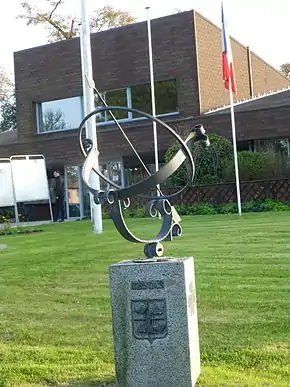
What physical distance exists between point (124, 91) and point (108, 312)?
76.0 ft

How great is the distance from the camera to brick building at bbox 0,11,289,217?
27812 mm

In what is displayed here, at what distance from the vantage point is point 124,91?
29828 mm

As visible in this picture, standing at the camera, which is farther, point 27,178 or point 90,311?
point 27,178

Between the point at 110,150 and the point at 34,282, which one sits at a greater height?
the point at 110,150

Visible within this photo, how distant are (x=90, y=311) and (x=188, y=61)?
2158 cm

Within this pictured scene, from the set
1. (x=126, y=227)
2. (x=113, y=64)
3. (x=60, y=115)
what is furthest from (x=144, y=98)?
(x=126, y=227)

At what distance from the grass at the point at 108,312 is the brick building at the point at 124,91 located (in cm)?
1540

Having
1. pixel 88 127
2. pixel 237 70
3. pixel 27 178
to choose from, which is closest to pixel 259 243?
pixel 88 127

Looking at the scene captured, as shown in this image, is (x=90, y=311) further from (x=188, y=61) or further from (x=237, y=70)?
(x=237, y=70)

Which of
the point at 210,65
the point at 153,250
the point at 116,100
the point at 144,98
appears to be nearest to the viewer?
the point at 153,250

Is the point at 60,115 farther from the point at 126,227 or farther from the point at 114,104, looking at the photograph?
the point at 126,227

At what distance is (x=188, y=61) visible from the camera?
27.8 metres

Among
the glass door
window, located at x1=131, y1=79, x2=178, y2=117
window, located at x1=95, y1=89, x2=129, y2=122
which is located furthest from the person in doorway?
window, located at x1=131, y1=79, x2=178, y2=117

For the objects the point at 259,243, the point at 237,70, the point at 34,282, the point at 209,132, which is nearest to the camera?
the point at 34,282
